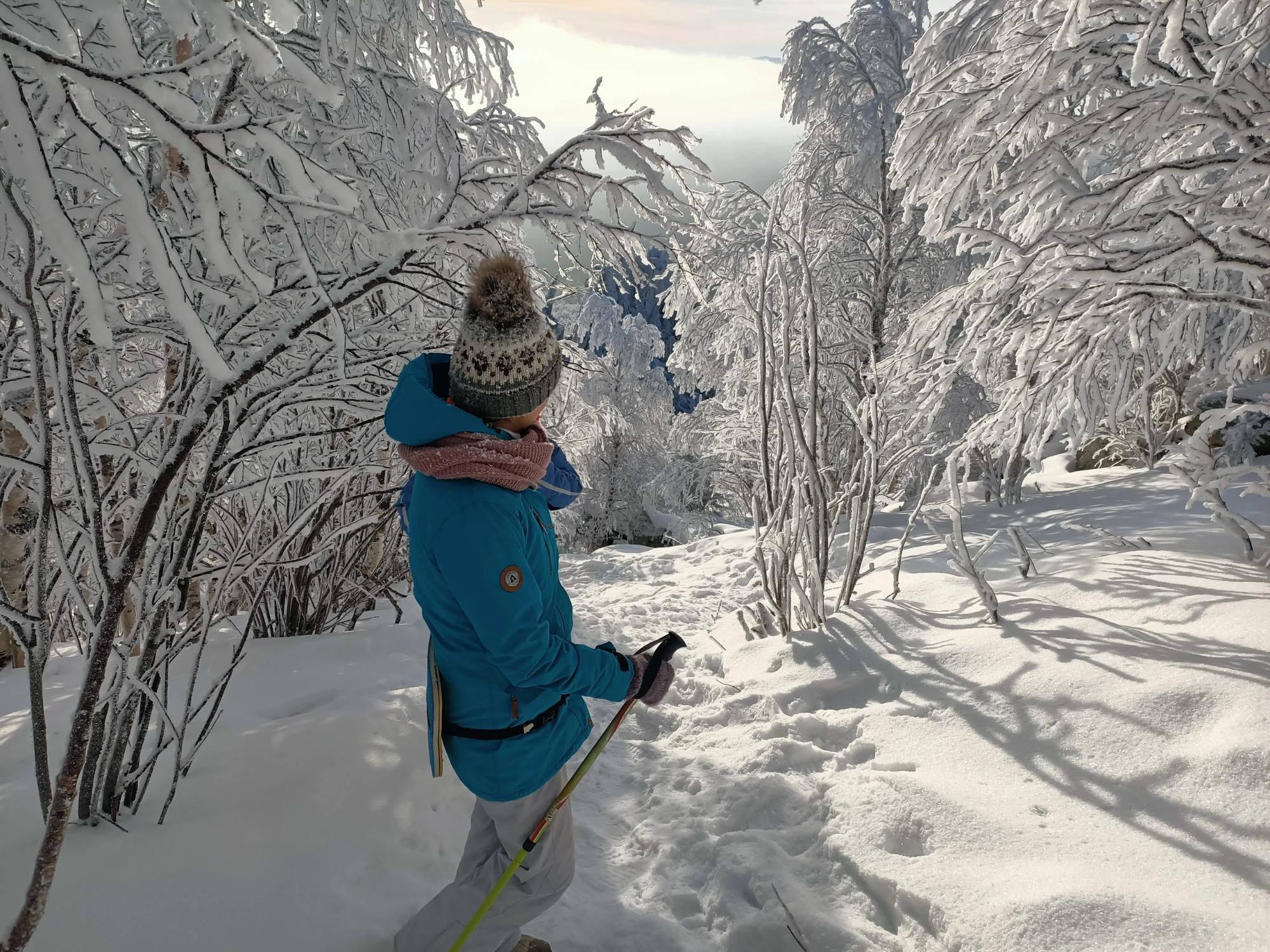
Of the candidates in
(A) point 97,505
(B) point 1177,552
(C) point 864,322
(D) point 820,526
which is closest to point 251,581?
(A) point 97,505

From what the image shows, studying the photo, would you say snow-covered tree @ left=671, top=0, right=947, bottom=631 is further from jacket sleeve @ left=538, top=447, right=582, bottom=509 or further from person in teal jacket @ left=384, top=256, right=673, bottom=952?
person in teal jacket @ left=384, top=256, right=673, bottom=952

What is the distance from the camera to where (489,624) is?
1256 millimetres

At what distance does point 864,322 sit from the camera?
8.38 m

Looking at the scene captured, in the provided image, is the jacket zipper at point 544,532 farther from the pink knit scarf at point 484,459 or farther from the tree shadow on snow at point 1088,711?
the tree shadow on snow at point 1088,711

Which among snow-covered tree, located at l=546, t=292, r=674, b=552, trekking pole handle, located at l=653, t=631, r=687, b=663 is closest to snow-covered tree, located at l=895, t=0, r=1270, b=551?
trekking pole handle, located at l=653, t=631, r=687, b=663

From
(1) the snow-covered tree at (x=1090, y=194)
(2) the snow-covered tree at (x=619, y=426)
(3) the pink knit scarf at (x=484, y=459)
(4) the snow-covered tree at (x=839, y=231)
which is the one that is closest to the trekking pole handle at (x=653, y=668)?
(3) the pink knit scarf at (x=484, y=459)

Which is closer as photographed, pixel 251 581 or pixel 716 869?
pixel 716 869

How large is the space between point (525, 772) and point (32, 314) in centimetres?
123

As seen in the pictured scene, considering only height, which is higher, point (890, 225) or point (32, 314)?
point (890, 225)

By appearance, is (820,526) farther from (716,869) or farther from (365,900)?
(365,900)

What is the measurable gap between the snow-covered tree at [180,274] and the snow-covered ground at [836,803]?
0.87 feet

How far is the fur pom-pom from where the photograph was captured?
1363 mm

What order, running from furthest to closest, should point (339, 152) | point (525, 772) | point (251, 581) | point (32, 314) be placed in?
point (251, 581) → point (339, 152) → point (525, 772) → point (32, 314)

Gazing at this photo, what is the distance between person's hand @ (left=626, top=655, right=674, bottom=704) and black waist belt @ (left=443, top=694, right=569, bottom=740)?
198 millimetres
